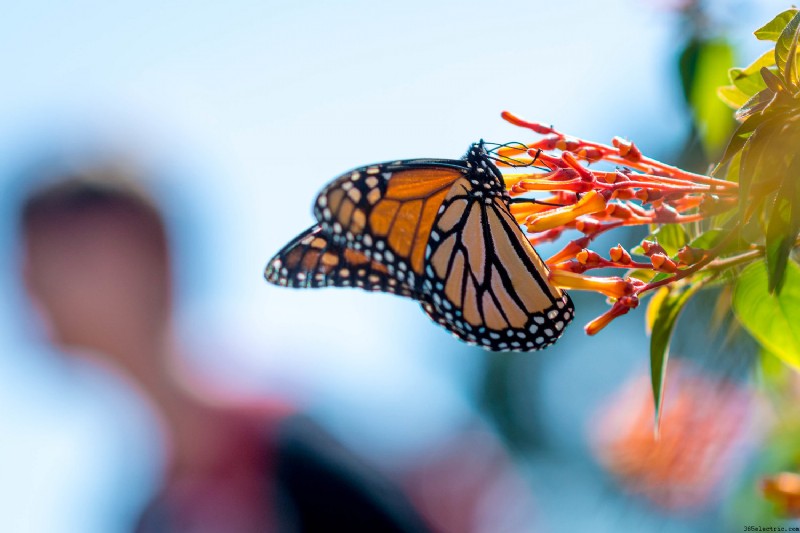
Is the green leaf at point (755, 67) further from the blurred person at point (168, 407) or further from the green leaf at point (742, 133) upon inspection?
the blurred person at point (168, 407)

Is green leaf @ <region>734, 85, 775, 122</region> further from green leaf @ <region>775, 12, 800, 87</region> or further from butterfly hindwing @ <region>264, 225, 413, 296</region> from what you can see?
butterfly hindwing @ <region>264, 225, 413, 296</region>

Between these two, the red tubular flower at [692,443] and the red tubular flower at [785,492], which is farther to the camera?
the red tubular flower at [692,443]

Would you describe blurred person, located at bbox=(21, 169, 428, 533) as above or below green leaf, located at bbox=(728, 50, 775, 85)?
below

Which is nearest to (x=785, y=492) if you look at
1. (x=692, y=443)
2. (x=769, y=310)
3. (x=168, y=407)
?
(x=692, y=443)

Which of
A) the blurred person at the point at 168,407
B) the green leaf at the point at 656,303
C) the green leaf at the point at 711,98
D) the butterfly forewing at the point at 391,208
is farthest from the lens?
the blurred person at the point at 168,407

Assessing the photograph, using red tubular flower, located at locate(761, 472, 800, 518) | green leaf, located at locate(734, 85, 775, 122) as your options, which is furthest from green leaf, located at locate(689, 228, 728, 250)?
red tubular flower, located at locate(761, 472, 800, 518)

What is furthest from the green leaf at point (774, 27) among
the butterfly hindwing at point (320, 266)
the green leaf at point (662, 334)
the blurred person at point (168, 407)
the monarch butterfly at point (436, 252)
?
the blurred person at point (168, 407)

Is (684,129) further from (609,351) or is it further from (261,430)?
(609,351)

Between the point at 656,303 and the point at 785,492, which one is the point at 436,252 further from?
the point at 785,492
